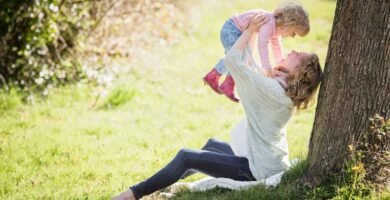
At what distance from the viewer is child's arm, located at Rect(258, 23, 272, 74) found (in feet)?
13.1

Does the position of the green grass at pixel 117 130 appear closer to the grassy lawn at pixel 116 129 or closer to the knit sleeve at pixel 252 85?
the grassy lawn at pixel 116 129

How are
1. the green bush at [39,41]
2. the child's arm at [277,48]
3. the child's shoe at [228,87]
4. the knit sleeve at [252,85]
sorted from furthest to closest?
the green bush at [39,41] → the child's shoe at [228,87] → the child's arm at [277,48] → the knit sleeve at [252,85]

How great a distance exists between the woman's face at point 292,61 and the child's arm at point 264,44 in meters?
0.11

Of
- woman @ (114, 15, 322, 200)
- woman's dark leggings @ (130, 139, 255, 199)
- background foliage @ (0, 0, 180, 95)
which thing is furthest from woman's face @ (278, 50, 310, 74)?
background foliage @ (0, 0, 180, 95)

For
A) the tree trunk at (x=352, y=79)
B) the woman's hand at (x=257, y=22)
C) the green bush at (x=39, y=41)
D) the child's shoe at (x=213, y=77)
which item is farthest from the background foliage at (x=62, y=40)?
the tree trunk at (x=352, y=79)

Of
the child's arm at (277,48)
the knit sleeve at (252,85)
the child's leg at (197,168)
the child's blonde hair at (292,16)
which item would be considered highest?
the child's blonde hair at (292,16)

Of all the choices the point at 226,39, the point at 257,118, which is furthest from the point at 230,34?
the point at 257,118

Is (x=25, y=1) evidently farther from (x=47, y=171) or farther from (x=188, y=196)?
(x=188, y=196)

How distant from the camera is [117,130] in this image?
5.93 m

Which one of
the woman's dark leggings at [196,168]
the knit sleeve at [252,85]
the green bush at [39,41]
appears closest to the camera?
the knit sleeve at [252,85]

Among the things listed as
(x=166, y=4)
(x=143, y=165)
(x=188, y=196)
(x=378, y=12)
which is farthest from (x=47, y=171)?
(x=166, y=4)

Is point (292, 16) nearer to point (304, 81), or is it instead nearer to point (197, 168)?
point (304, 81)

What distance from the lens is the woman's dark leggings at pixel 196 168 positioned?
396cm

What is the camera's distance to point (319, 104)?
12.3 ft
